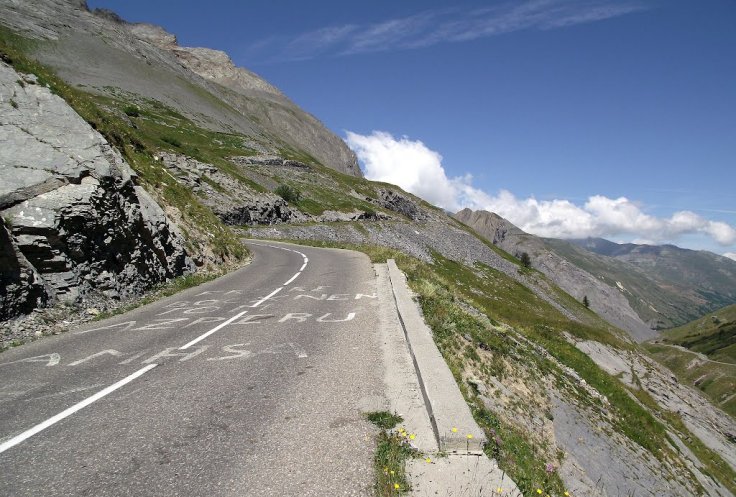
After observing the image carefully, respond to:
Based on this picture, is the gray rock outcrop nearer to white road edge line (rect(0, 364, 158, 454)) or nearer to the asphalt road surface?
the asphalt road surface

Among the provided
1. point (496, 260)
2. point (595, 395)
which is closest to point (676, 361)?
point (496, 260)

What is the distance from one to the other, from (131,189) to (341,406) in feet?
47.9

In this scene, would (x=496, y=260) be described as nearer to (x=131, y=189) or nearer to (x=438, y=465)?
(x=131, y=189)

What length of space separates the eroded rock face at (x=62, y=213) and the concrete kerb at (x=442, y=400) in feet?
33.6

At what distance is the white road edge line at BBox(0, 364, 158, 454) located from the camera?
5285mm

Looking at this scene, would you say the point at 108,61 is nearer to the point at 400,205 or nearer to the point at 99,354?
the point at 400,205

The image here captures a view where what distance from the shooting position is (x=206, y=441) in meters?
5.50

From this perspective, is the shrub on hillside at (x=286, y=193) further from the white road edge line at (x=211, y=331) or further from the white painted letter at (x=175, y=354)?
the white painted letter at (x=175, y=354)

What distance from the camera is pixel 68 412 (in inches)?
243

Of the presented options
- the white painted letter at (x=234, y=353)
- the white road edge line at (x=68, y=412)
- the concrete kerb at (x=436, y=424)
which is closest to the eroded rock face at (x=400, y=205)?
the white painted letter at (x=234, y=353)

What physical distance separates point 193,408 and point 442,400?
3.90 m

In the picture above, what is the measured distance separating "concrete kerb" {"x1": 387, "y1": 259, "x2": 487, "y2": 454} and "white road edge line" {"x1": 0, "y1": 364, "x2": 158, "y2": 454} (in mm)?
5336

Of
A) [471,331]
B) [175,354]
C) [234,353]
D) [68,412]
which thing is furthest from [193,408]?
[471,331]

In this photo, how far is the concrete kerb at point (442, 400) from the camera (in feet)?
17.9
